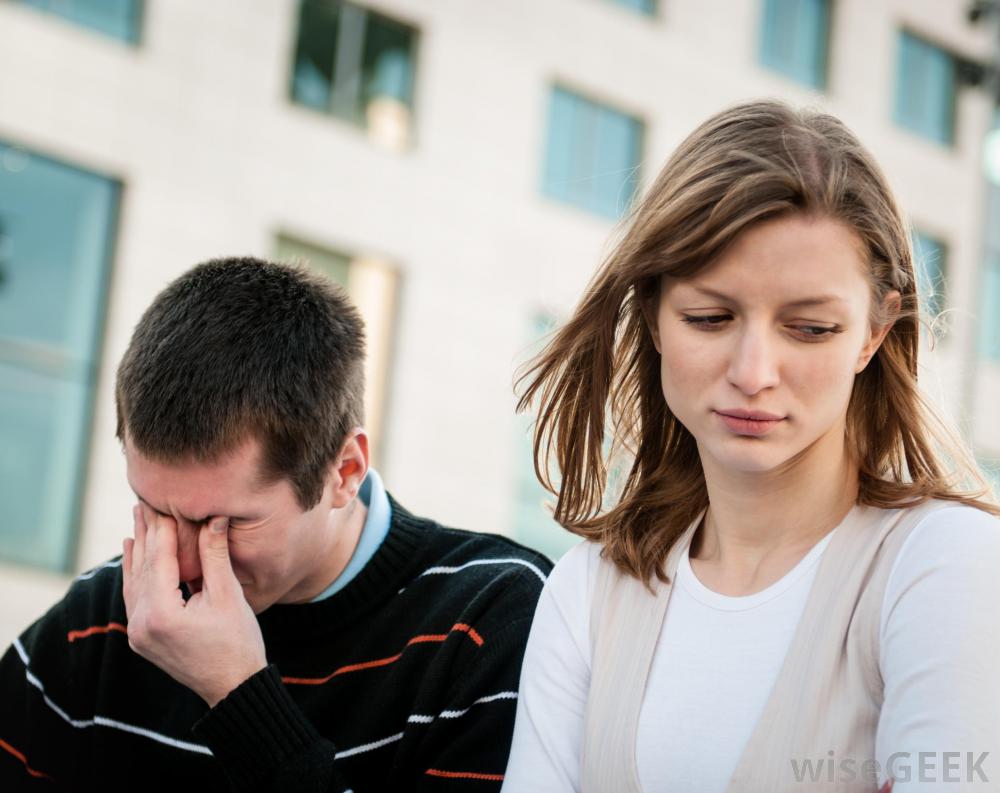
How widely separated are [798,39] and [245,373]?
1675 centimetres

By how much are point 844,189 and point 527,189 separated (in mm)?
13457

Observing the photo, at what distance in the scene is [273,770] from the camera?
3086 millimetres

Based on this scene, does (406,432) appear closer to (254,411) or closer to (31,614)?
(31,614)

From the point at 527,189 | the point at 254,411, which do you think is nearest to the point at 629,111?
the point at 527,189

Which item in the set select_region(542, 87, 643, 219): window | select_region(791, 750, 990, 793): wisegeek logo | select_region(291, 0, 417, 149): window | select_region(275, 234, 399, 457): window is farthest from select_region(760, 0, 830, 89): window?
select_region(791, 750, 990, 793): wisegeek logo

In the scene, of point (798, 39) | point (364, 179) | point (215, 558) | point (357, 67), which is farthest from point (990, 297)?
point (215, 558)

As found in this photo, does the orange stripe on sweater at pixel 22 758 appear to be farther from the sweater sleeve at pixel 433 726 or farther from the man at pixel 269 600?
the sweater sleeve at pixel 433 726

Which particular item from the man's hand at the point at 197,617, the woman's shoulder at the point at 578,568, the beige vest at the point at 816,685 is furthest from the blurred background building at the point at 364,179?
the beige vest at the point at 816,685

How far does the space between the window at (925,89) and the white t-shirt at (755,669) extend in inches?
711

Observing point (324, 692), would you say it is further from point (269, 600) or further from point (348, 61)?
point (348, 61)

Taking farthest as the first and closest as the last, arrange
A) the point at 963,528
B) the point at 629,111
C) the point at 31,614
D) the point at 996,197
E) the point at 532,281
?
1. the point at 996,197
2. the point at 629,111
3. the point at 532,281
4. the point at 31,614
5. the point at 963,528

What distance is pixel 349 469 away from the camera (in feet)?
11.6

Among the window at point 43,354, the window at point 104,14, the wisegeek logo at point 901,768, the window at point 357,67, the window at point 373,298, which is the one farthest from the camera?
the window at point 357,67

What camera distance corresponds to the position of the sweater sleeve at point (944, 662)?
2.18m
